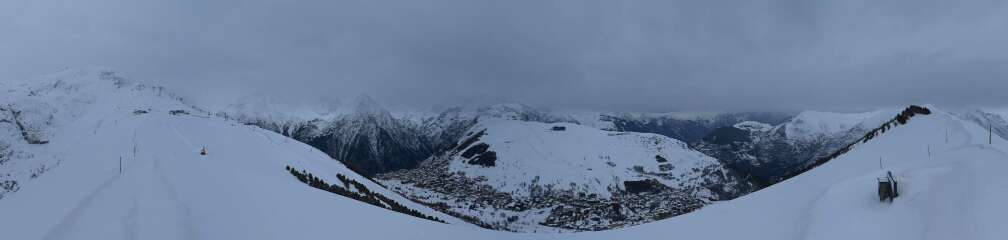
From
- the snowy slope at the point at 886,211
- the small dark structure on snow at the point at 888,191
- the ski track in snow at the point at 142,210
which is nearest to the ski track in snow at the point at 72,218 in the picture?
the ski track in snow at the point at 142,210

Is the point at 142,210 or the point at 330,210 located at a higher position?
the point at 142,210

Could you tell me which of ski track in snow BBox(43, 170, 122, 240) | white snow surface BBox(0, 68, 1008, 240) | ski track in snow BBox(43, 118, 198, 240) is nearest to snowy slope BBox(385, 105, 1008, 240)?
white snow surface BBox(0, 68, 1008, 240)

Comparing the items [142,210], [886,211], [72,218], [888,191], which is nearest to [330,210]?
[142,210]

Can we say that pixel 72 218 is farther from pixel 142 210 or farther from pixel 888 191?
pixel 888 191

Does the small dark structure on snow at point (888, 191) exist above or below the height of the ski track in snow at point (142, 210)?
above

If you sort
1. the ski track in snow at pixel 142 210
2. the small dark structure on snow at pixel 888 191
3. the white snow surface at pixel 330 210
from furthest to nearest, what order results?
the small dark structure on snow at pixel 888 191 < the white snow surface at pixel 330 210 < the ski track in snow at pixel 142 210

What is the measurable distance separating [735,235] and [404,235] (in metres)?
7.80

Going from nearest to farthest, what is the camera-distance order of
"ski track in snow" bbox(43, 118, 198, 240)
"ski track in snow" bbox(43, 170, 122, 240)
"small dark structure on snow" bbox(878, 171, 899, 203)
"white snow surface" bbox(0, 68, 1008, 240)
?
"ski track in snow" bbox(43, 170, 122, 240) → "ski track in snow" bbox(43, 118, 198, 240) → "white snow surface" bbox(0, 68, 1008, 240) → "small dark structure on snow" bbox(878, 171, 899, 203)

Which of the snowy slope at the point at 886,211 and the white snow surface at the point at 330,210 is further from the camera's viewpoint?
the snowy slope at the point at 886,211

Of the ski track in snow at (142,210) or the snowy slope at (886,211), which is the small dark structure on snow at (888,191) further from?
the ski track in snow at (142,210)

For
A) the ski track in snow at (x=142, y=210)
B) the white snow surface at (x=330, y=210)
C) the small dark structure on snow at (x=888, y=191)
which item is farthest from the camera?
the small dark structure on snow at (x=888, y=191)

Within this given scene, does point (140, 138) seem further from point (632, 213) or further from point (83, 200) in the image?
point (632, 213)

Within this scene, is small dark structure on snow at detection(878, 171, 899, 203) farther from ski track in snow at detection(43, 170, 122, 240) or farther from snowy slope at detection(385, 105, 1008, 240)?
ski track in snow at detection(43, 170, 122, 240)

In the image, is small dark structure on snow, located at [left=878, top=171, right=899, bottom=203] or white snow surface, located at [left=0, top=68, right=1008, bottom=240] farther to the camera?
small dark structure on snow, located at [left=878, top=171, right=899, bottom=203]
